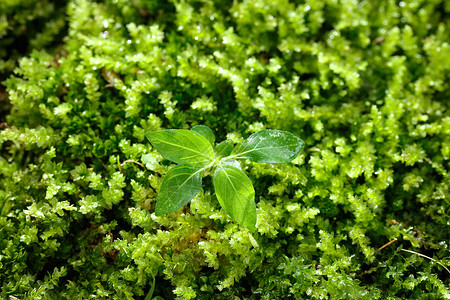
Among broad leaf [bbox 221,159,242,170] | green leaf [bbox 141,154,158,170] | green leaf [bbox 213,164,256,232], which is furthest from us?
green leaf [bbox 141,154,158,170]

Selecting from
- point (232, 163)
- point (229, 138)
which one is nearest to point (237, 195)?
point (232, 163)

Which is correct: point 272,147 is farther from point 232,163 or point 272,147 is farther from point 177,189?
point 177,189

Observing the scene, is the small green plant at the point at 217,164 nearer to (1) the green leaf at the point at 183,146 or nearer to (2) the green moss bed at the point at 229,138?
(1) the green leaf at the point at 183,146

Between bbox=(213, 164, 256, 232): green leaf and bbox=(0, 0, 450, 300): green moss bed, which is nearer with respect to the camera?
bbox=(213, 164, 256, 232): green leaf

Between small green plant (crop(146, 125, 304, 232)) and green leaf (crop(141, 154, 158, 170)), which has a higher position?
small green plant (crop(146, 125, 304, 232))

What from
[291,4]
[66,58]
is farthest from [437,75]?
[66,58]

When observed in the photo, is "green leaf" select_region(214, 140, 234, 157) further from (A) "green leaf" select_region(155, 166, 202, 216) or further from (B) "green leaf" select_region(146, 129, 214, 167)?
(A) "green leaf" select_region(155, 166, 202, 216)

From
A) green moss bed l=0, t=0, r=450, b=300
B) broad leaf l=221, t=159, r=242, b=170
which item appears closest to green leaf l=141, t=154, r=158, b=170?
green moss bed l=0, t=0, r=450, b=300

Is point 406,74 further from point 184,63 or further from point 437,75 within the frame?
point 184,63
